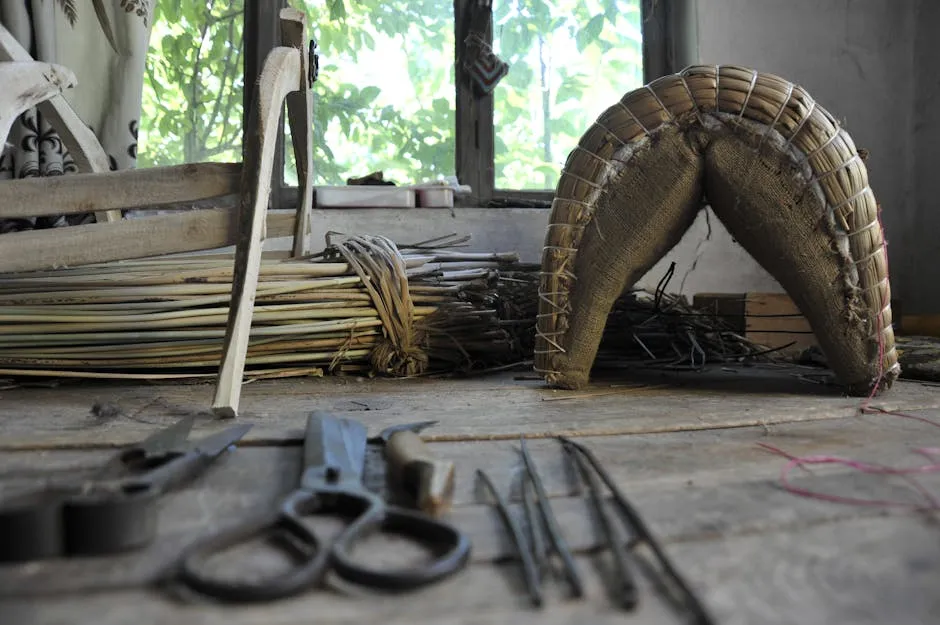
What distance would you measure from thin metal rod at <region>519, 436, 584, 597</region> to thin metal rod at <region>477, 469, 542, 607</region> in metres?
0.02

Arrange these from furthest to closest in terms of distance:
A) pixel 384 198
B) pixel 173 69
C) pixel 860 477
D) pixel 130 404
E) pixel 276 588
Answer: pixel 173 69 < pixel 384 198 < pixel 130 404 < pixel 860 477 < pixel 276 588

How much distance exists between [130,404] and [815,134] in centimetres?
114

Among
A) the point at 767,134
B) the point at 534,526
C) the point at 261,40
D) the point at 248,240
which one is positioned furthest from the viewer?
the point at 261,40

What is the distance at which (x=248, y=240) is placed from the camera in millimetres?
948

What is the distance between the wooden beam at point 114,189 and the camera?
40.1 inches

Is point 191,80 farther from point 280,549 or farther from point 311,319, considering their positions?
point 280,549

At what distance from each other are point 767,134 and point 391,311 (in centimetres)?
77

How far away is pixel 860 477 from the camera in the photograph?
627 mm

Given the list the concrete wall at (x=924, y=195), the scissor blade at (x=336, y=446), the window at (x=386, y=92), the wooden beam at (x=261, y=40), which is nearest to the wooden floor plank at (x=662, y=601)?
the scissor blade at (x=336, y=446)

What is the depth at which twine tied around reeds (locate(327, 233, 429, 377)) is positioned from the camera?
140 cm

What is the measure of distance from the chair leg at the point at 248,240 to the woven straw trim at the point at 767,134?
1.60ft

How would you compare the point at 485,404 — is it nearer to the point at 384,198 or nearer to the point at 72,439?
the point at 72,439

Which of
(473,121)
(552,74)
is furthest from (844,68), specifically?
(473,121)

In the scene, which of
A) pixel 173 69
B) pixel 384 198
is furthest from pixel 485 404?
pixel 173 69
